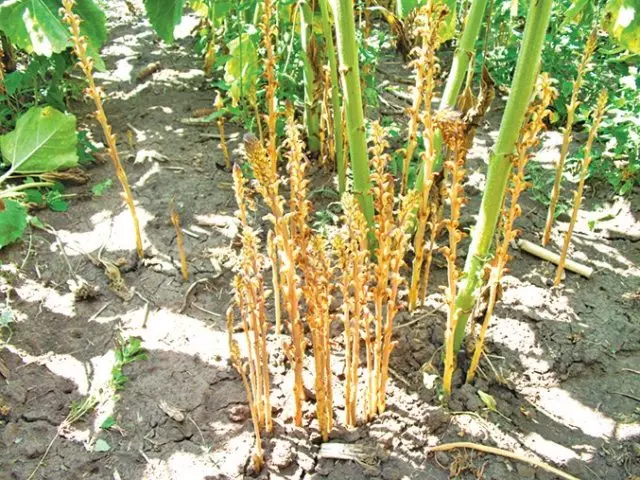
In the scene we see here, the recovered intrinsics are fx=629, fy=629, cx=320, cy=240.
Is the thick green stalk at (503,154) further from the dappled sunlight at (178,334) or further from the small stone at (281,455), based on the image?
the dappled sunlight at (178,334)

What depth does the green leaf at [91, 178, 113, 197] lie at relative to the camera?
119 inches

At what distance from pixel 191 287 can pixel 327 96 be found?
1.07 meters

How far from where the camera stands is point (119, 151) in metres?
3.32

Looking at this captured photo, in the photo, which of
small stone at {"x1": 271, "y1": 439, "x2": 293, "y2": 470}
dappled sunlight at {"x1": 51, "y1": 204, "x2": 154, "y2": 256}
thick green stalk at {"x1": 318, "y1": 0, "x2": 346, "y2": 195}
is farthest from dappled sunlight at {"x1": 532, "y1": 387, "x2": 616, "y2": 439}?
→ dappled sunlight at {"x1": 51, "y1": 204, "x2": 154, "y2": 256}

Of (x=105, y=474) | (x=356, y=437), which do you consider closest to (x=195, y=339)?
(x=105, y=474)

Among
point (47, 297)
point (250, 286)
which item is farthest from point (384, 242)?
point (47, 297)

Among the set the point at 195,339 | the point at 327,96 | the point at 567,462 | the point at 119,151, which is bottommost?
the point at 567,462

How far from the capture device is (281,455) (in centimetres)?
197

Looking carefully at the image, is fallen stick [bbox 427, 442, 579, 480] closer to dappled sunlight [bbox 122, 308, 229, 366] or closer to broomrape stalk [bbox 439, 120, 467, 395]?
broomrape stalk [bbox 439, 120, 467, 395]

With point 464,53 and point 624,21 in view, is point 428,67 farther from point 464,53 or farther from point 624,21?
point 624,21

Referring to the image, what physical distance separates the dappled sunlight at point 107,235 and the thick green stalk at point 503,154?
146 centimetres

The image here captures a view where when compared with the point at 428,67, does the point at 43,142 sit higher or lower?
lower

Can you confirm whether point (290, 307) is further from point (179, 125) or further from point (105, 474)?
point (179, 125)

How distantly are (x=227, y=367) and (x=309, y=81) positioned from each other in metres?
1.37
